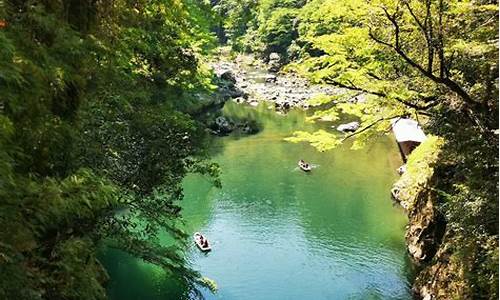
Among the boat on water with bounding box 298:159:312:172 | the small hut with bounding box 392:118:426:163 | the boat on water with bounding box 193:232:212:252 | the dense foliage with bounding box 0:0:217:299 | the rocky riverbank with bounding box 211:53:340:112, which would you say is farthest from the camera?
the rocky riverbank with bounding box 211:53:340:112

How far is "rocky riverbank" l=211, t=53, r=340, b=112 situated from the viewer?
39.4 metres

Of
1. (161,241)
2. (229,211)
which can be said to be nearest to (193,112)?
(229,211)

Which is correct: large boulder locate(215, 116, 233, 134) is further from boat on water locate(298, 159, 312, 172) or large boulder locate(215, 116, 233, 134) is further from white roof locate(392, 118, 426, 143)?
white roof locate(392, 118, 426, 143)

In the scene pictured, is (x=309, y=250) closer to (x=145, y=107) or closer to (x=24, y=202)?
(x=145, y=107)


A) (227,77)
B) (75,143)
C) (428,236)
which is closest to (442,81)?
(75,143)

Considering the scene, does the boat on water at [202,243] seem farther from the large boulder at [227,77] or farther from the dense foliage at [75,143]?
the large boulder at [227,77]

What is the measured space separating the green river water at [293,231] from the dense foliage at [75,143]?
367 cm

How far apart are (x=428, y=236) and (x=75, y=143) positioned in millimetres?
10193

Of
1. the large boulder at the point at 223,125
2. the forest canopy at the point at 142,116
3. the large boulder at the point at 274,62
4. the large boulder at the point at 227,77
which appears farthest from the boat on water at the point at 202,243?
the large boulder at the point at 274,62

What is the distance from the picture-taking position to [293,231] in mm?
16734

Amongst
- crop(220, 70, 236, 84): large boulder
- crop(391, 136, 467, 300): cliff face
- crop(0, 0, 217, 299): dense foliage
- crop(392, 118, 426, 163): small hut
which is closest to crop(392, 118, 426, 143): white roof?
crop(392, 118, 426, 163): small hut

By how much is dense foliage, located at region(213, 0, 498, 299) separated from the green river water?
3.52 meters

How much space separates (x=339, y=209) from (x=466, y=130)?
31.4 ft

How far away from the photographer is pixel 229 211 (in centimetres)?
1853
